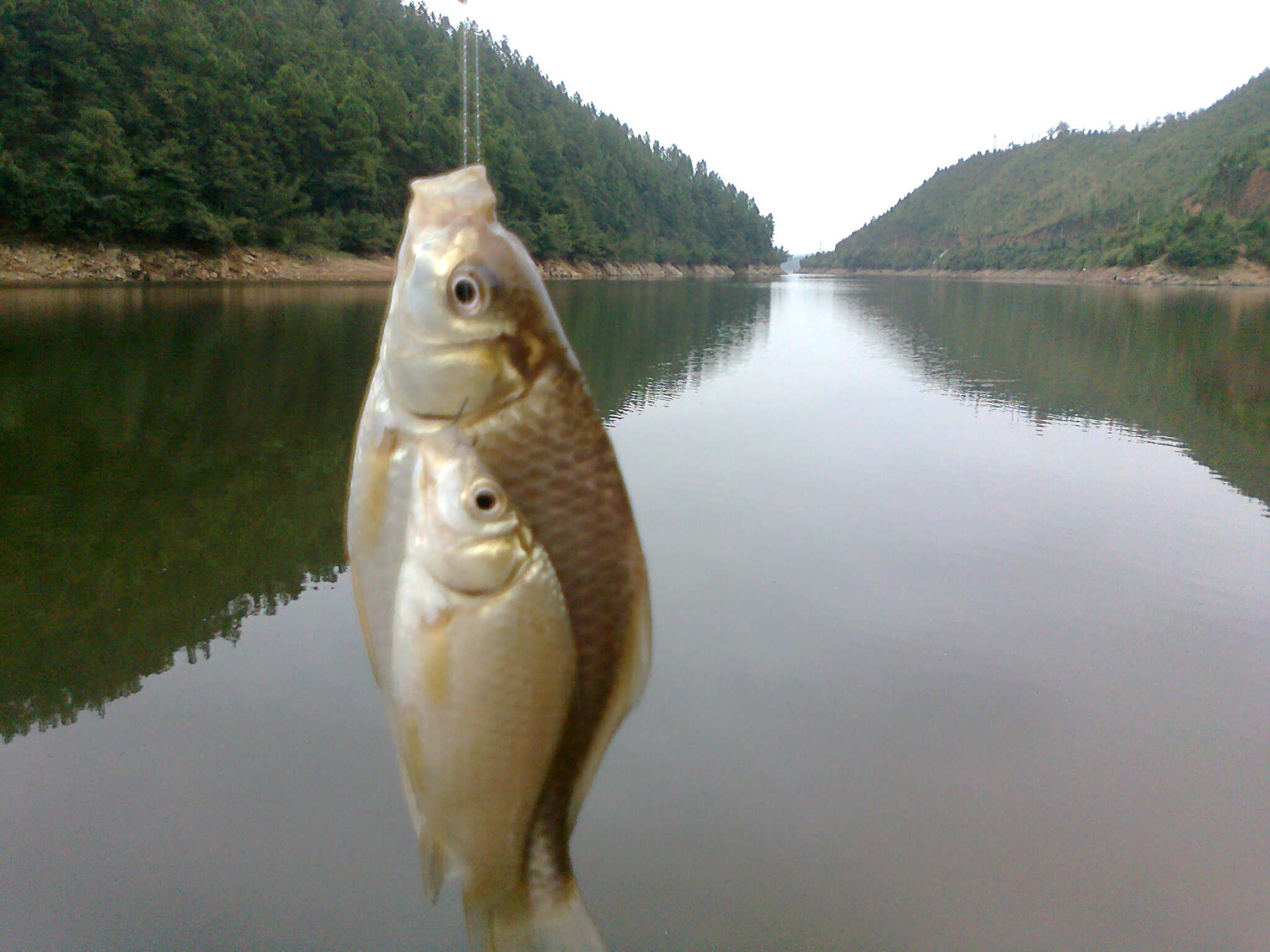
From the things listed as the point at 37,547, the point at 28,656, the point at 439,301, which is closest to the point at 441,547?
the point at 439,301

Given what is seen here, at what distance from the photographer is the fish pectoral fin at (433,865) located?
130 centimetres

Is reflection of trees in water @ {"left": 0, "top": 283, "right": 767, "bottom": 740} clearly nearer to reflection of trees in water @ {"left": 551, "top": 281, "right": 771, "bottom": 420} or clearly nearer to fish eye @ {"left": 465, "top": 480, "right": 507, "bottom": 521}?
reflection of trees in water @ {"left": 551, "top": 281, "right": 771, "bottom": 420}

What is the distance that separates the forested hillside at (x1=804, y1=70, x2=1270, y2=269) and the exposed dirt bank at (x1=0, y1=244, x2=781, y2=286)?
261ft

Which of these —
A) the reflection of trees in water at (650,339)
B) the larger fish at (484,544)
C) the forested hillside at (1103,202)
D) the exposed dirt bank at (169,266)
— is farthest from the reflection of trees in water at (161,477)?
the forested hillside at (1103,202)

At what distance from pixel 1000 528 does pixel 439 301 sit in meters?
8.67

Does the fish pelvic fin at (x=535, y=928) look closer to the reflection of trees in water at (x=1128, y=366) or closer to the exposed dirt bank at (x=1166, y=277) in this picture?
the reflection of trees in water at (x=1128, y=366)

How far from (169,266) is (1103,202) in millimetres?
123691

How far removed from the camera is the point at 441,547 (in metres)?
1.16

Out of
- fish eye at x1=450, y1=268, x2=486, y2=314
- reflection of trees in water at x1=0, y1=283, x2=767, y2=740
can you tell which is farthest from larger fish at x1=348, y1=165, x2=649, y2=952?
reflection of trees in water at x1=0, y1=283, x2=767, y2=740

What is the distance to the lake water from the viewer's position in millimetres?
3740

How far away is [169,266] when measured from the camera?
137ft

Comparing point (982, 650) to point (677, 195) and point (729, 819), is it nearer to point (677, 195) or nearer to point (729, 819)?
point (729, 819)

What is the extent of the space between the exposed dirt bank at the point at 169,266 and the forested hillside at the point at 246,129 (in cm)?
84

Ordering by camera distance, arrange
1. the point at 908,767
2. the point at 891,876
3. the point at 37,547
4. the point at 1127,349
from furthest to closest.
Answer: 1. the point at 1127,349
2. the point at 37,547
3. the point at 908,767
4. the point at 891,876
